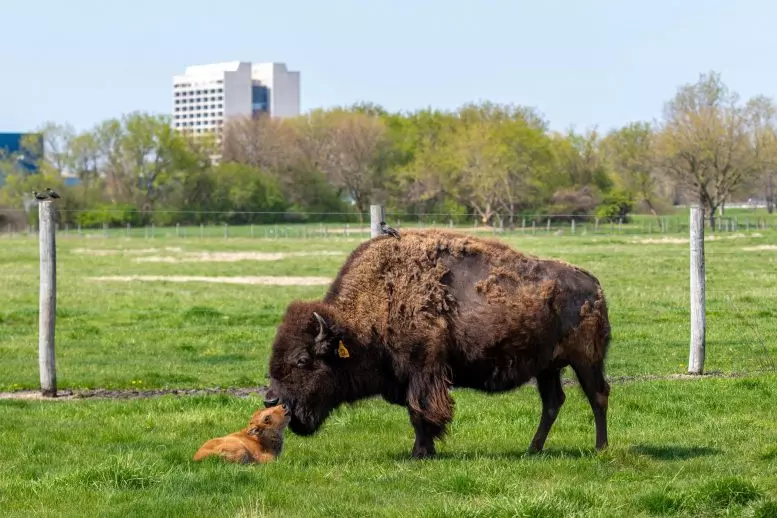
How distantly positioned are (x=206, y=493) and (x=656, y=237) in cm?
6154

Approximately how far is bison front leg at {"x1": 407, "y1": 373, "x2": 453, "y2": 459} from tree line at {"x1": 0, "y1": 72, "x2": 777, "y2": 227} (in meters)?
73.0

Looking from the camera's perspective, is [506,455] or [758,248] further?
[758,248]

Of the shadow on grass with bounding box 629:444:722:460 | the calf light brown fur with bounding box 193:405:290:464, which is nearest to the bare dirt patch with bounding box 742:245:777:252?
the shadow on grass with bounding box 629:444:722:460

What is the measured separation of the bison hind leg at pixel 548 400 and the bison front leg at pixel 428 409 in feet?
3.16

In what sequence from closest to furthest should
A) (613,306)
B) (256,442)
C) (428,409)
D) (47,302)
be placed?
(256,442) → (428,409) → (47,302) → (613,306)

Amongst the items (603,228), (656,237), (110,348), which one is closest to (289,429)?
(110,348)

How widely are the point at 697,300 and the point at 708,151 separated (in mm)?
73570

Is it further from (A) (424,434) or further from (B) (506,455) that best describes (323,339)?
(B) (506,455)

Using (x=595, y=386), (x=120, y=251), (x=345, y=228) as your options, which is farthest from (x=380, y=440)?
(x=345, y=228)

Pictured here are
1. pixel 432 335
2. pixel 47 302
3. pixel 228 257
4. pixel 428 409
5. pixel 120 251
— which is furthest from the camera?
pixel 120 251

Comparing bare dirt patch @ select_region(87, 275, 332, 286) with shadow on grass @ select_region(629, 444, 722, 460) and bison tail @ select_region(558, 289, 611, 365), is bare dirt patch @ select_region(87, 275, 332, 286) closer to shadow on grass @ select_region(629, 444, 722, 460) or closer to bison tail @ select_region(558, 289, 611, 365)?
bison tail @ select_region(558, 289, 611, 365)

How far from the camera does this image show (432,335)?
9.88 m

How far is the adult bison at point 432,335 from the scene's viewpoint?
32.5 feet

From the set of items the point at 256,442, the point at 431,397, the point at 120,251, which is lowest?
the point at 120,251
